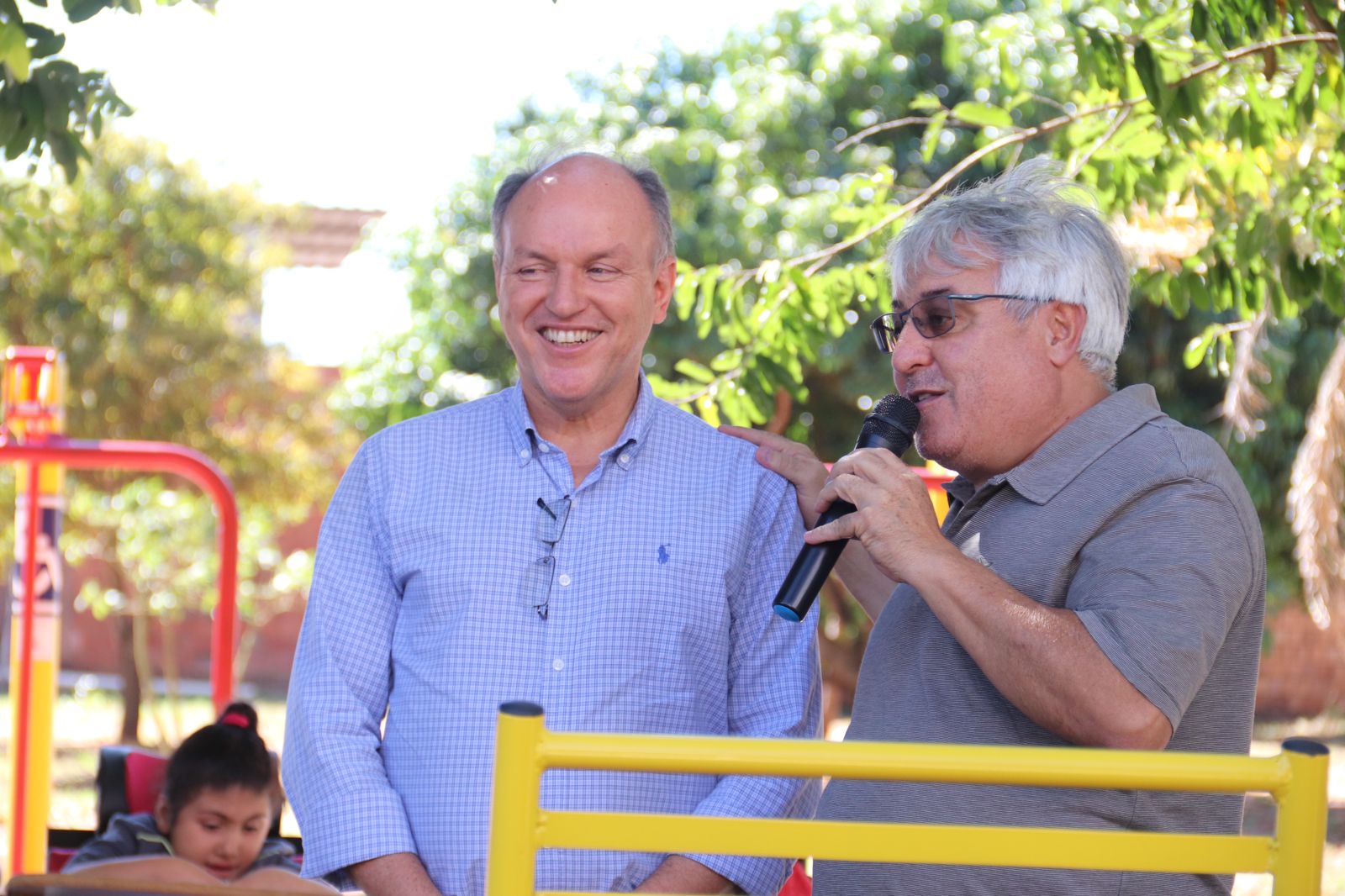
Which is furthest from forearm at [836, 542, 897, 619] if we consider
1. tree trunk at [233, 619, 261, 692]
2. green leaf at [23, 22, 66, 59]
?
tree trunk at [233, 619, 261, 692]

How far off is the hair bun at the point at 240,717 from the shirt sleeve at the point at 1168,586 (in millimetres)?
3100

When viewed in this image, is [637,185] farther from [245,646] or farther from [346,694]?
[245,646]

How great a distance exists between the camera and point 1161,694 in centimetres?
195

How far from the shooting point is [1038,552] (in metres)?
2.21

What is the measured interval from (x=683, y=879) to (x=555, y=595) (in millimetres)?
479

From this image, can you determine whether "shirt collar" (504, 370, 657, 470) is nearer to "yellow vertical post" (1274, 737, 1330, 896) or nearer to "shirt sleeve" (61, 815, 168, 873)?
"yellow vertical post" (1274, 737, 1330, 896)

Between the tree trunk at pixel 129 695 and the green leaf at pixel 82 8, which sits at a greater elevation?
the green leaf at pixel 82 8

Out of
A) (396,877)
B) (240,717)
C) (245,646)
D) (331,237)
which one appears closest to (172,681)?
(245,646)

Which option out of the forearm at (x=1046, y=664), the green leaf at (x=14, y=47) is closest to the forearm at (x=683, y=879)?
the forearm at (x=1046, y=664)

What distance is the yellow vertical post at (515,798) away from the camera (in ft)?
4.88

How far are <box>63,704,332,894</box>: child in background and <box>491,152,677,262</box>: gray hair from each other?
91.6 inches

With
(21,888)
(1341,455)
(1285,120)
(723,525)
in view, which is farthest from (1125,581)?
(1341,455)

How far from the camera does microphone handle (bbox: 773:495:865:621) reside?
226 cm

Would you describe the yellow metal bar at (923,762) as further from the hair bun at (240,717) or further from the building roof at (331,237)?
the building roof at (331,237)
